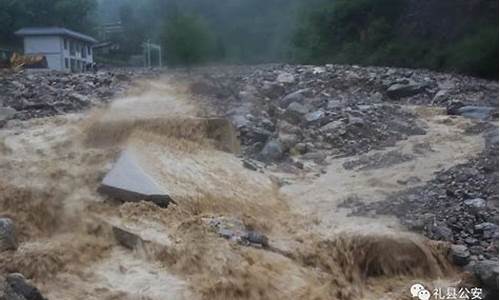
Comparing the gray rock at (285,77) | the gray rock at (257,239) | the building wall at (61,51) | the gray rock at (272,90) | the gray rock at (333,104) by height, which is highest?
the building wall at (61,51)

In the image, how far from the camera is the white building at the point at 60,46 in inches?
234

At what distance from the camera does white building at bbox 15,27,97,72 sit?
19.5 ft

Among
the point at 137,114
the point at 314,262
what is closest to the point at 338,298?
the point at 314,262

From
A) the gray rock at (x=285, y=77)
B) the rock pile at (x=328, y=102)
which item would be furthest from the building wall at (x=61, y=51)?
the gray rock at (x=285, y=77)

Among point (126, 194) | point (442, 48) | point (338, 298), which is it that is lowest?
point (338, 298)

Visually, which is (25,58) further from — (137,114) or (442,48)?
(442,48)

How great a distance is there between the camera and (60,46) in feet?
20.6

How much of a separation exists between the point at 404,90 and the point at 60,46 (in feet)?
11.7

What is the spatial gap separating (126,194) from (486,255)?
6.15ft

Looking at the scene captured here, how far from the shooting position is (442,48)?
4879mm

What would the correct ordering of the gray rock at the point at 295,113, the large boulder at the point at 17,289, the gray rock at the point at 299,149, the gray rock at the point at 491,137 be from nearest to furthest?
the large boulder at the point at 17,289
the gray rock at the point at 491,137
the gray rock at the point at 299,149
the gray rock at the point at 295,113

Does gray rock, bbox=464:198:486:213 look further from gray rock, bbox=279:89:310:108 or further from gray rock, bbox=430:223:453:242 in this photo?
gray rock, bbox=279:89:310:108

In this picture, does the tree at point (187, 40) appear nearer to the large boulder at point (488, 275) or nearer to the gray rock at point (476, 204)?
the gray rock at point (476, 204)

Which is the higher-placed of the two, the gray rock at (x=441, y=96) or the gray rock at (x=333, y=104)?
the gray rock at (x=441, y=96)
